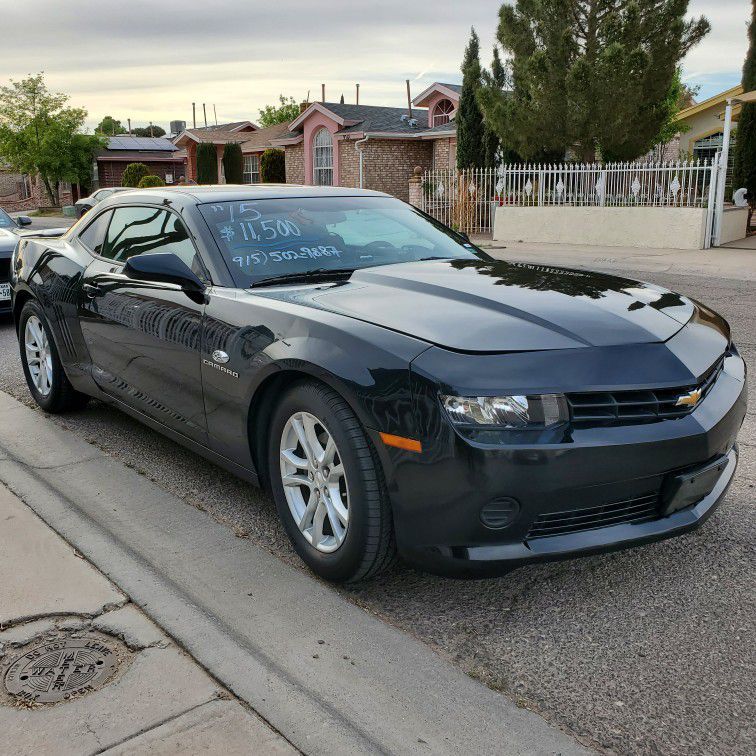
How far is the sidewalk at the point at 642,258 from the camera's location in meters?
13.9

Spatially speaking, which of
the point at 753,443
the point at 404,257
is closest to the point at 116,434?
the point at 404,257

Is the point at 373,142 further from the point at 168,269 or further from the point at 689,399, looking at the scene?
the point at 689,399

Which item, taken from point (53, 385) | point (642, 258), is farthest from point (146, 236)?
point (642, 258)

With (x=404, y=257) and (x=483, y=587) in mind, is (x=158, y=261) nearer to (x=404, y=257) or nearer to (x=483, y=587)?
(x=404, y=257)

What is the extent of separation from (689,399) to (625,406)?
0.89 feet

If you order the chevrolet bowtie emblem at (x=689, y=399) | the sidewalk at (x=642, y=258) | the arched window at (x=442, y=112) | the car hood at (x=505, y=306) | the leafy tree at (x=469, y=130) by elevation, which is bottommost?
the sidewalk at (x=642, y=258)

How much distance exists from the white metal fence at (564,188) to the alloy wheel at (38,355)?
573 inches

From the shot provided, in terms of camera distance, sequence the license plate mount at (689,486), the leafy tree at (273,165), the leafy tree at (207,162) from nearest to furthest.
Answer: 1. the license plate mount at (689,486)
2. the leafy tree at (273,165)
3. the leafy tree at (207,162)

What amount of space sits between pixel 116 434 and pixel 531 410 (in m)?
3.39

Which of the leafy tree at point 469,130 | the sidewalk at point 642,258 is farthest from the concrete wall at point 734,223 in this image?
the leafy tree at point 469,130

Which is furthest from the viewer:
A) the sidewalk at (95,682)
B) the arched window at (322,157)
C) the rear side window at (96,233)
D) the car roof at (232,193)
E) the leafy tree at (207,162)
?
the leafy tree at (207,162)

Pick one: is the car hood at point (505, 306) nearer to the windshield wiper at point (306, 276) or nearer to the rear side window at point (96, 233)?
the windshield wiper at point (306, 276)

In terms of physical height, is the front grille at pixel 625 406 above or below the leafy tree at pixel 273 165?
below

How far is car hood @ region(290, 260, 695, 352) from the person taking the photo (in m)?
2.94
